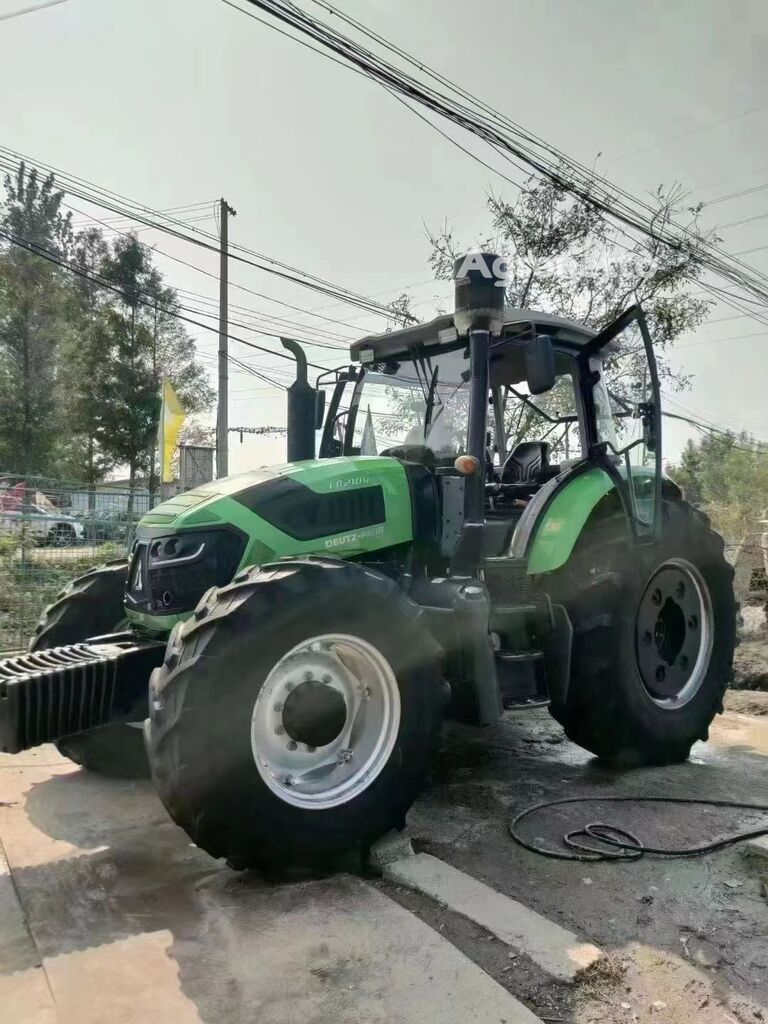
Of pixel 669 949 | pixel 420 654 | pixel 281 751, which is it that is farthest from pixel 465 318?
pixel 669 949

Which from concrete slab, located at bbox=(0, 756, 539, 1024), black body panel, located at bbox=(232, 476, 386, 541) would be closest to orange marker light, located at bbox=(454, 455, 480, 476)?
black body panel, located at bbox=(232, 476, 386, 541)

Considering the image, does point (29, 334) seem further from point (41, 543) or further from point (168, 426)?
point (41, 543)

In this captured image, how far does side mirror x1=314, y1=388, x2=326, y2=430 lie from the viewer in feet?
15.7

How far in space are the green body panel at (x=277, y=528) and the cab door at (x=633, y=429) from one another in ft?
4.57

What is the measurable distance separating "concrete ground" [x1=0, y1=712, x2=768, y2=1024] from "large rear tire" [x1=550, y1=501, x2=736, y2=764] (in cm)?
60

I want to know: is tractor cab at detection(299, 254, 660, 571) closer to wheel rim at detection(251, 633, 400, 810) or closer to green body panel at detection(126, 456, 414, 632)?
green body panel at detection(126, 456, 414, 632)

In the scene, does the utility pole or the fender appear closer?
the fender

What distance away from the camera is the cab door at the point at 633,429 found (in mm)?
4551

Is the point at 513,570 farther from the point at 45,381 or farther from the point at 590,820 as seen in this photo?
the point at 45,381

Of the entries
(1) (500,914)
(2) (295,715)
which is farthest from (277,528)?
(1) (500,914)

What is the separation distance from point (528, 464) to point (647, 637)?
4.39 ft

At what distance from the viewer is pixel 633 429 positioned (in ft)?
15.8

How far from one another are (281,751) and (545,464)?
2785 millimetres

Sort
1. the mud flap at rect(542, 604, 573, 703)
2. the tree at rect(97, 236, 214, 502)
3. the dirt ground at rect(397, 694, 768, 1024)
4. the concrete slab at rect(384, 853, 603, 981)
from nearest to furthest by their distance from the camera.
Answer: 1. the dirt ground at rect(397, 694, 768, 1024)
2. the concrete slab at rect(384, 853, 603, 981)
3. the mud flap at rect(542, 604, 573, 703)
4. the tree at rect(97, 236, 214, 502)
